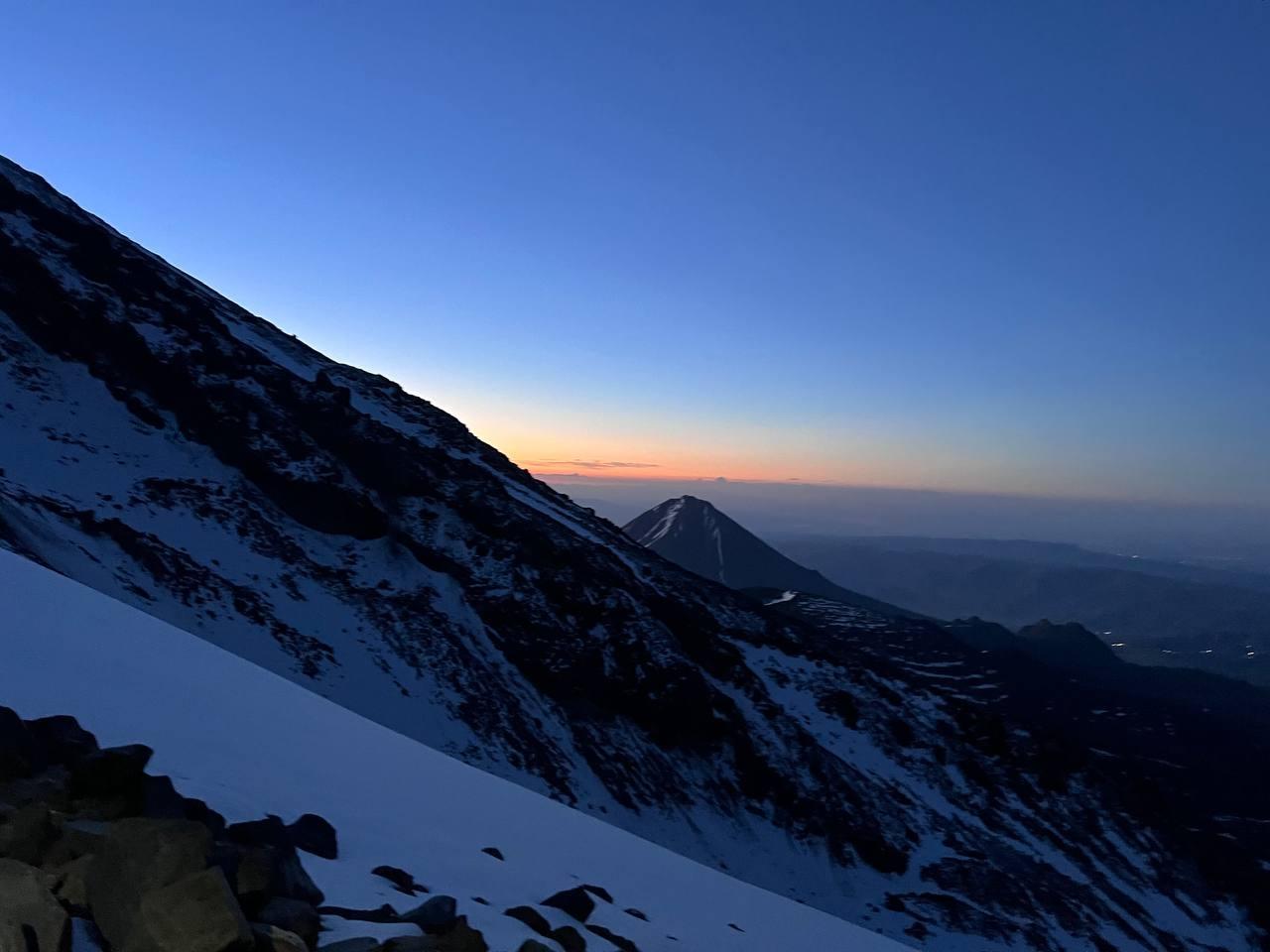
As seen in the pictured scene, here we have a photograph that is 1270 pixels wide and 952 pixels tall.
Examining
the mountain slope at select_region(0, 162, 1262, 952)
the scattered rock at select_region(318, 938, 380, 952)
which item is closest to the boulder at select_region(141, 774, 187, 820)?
the scattered rock at select_region(318, 938, 380, 952)

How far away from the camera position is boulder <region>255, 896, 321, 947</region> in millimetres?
5066

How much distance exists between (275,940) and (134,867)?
3.09 ft

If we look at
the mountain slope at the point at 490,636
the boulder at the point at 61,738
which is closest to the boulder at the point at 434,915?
the boulder at the point at 61,738

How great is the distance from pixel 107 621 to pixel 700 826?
37024 millimetres

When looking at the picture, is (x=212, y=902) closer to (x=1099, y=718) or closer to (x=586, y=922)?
(x=586, y=922)

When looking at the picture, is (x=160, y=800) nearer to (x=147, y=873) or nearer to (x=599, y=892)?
(x=147, y=873)

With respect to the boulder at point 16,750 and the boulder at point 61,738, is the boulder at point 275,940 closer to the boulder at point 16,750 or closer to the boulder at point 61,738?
the boulder at point 16,750

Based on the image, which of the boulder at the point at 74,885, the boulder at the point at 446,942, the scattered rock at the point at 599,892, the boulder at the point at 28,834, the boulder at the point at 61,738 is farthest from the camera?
the scattered rock at the point at 599,892

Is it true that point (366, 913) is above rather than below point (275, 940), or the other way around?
below

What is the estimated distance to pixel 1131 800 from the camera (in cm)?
6581

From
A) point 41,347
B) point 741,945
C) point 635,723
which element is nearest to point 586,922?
point 741,945

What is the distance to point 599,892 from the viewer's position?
917cm

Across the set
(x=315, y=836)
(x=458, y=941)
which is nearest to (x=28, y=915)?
(x=458, y=941)

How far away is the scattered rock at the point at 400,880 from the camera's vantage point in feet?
22.7
